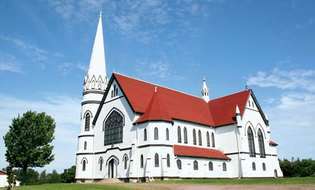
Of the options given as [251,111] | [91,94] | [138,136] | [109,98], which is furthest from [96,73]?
[251,111]

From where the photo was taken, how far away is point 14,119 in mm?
51719

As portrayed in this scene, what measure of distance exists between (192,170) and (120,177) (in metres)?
9.68

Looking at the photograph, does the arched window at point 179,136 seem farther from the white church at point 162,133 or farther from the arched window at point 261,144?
the arched window at point 261,144

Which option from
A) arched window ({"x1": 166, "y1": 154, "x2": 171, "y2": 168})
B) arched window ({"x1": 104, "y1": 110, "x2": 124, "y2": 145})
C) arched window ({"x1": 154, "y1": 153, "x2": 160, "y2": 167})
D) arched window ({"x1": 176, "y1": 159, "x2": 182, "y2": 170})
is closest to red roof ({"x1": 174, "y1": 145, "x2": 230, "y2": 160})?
arched window ({"x1": 176, "y1": 159, "x2": 182, "y2": 170})

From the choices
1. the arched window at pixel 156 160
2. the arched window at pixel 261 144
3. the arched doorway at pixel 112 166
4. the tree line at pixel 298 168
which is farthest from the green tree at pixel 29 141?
the tree line at pixel 298 168

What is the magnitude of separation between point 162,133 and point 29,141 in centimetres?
2139

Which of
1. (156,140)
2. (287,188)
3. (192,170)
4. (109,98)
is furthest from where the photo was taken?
(109,98)

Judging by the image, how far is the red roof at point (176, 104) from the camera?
4441cm

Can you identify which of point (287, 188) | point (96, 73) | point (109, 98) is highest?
point (96, 73)

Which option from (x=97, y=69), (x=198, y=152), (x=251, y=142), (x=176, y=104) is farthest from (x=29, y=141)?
(x=251, y=142)

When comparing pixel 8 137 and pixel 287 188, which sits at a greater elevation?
pixel 8 137

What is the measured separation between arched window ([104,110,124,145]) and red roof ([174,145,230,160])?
8137mm

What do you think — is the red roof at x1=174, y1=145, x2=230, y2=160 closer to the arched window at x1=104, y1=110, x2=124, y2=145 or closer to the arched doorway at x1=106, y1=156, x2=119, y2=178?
the arched window at x1=104, y1=110, x2=124, y2=145

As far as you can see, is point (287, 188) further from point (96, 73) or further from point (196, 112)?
point (96, 73)
